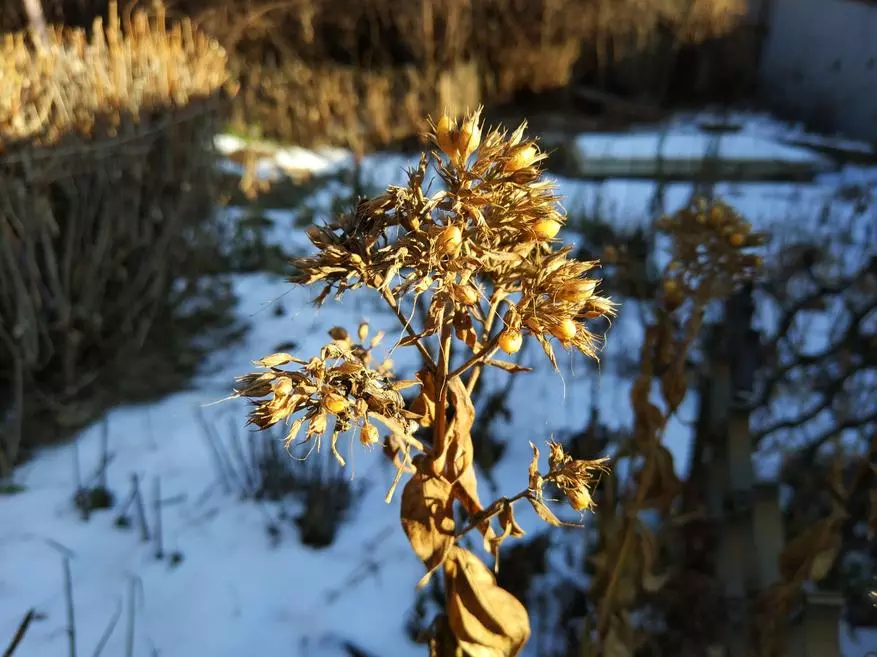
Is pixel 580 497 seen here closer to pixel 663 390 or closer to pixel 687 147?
pixel 663 390

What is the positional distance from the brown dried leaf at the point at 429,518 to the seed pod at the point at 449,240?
285 mm

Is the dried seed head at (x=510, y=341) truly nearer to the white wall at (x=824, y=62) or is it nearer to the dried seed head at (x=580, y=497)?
the dried seed head at (x=580, y=497)

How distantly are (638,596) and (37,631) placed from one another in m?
1.48

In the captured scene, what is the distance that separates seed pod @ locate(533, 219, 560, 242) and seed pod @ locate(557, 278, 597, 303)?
56mm

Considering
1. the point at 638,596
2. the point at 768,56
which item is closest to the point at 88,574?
the point at 638,596

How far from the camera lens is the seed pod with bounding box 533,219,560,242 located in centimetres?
72

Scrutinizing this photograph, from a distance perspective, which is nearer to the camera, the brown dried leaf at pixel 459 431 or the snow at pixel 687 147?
the brown dried leaf at pixel 459 431

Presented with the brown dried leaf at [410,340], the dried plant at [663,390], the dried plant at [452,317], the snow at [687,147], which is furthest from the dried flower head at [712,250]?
the snow at [687,147]

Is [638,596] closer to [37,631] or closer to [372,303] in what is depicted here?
[37,631]

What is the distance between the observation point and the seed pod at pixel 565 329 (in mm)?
711

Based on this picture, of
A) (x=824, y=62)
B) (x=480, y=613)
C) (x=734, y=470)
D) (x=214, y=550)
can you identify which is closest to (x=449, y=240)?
(x=480, y=613)

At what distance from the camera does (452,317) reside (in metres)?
0.76

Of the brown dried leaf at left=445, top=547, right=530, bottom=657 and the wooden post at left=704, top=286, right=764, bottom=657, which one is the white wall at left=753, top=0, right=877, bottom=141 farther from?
the brown dried leaf at left=445, top=547, right=530, bottom=657

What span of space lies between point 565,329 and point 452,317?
0.42 ft
